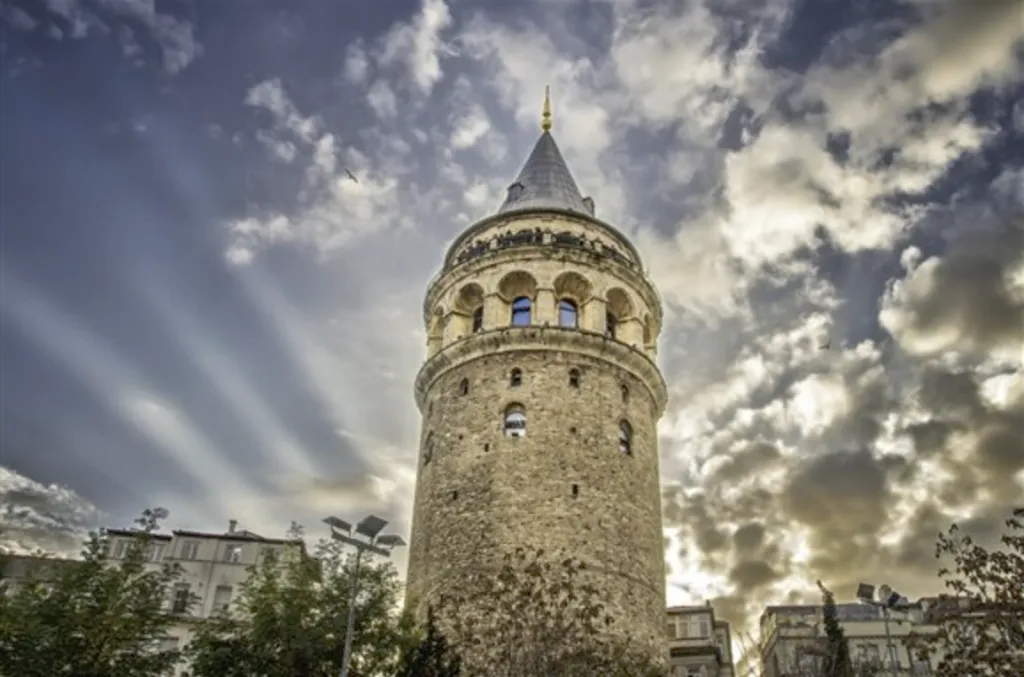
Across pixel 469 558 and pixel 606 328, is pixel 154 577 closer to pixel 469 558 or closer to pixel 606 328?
pixel 469 558

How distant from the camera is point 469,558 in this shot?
2462cm

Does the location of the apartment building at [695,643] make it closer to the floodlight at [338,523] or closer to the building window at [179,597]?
the building window at [179,597]

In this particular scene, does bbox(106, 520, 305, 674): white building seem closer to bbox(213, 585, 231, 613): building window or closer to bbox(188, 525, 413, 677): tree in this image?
bbox(213, 585, 231, 613): building window

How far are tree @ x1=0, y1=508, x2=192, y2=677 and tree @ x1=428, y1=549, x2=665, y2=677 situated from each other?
24.5 ft

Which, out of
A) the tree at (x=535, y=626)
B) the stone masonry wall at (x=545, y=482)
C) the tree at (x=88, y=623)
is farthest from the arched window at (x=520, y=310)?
the tree at (x=88, y=623)

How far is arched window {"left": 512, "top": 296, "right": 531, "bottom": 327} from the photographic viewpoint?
29.9 meters

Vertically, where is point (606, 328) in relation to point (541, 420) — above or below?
above

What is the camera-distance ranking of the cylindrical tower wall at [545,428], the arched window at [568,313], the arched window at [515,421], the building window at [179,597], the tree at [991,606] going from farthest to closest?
1. the building window at [179,597]
2. the arched window at [568,313]
3. the arched window at [515,421]
4. the cylindrical tower wall at [545,428]
5. the tree at [991,606]

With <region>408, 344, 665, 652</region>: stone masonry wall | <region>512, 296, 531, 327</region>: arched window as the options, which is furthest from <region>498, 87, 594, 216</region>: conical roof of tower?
<region>408, 344, 665, 652</region>: stone masonry wall

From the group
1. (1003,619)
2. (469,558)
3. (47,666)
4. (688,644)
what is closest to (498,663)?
(469,558)

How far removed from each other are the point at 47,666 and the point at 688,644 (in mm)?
33210

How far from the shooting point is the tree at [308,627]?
1966 centimetres

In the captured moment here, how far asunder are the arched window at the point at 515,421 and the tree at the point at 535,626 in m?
3.82

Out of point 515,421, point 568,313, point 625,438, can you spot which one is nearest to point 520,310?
point 568,313
